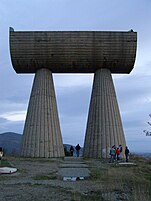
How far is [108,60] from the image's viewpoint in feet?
71.6

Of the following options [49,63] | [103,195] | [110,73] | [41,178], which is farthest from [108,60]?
[103,195]

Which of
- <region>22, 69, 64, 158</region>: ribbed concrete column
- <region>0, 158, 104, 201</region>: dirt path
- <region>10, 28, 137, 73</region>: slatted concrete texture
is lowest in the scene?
<region>0, 158, 104, 201</region>: dirt path

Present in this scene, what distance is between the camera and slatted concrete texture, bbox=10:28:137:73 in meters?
21.2

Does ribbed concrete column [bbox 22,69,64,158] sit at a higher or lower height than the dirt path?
higher

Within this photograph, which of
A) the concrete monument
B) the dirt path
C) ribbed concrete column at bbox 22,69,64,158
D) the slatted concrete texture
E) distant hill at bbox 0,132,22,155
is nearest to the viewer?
the dirt path

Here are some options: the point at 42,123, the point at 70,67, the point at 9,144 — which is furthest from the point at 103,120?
the point at 9,144

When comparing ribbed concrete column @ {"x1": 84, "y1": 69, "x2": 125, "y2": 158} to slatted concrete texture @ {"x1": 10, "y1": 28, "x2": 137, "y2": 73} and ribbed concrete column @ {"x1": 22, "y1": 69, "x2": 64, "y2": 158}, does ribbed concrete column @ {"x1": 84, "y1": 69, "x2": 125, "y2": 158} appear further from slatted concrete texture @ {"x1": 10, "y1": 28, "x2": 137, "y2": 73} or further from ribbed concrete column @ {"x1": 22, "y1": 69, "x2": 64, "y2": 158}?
ribbed concrete column @ {"x1": 22, "y1": 69, "x2": 64, "y2": 158}

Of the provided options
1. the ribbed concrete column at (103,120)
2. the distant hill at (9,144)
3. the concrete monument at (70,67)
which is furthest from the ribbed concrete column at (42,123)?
the distant hill at (9,144)

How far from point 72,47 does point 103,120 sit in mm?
6278

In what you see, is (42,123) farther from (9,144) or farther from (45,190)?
(9,144)

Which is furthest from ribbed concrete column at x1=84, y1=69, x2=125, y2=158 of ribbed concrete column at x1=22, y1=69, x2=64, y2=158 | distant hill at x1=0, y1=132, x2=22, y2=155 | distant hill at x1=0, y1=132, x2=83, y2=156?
distant hill at x1=0, y1=132, x2=22, y2=155

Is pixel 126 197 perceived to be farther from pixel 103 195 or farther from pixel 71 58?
pixel 71 58

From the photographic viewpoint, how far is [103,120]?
68.6 feet

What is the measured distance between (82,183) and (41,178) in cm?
184
